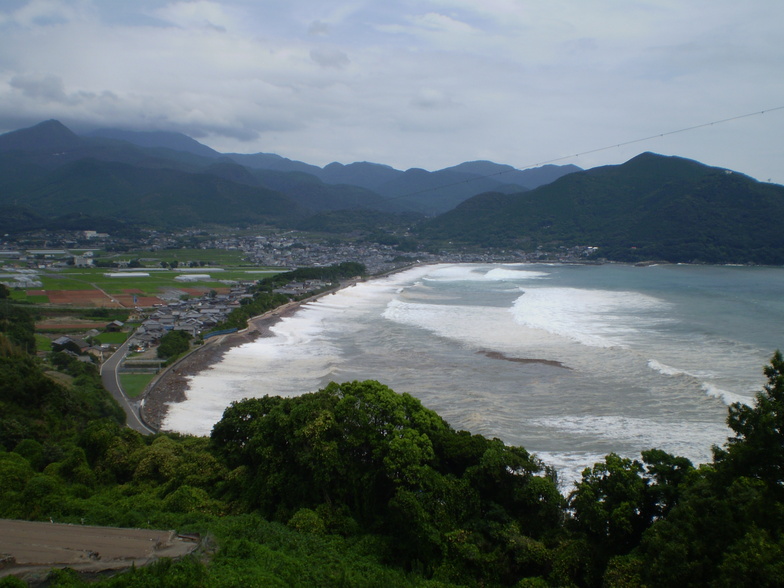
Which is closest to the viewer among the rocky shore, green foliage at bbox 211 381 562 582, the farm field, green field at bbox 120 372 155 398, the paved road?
green foliage at bbox 211 381 562 582

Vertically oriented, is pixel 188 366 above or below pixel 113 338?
above

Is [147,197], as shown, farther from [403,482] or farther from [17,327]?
[403,482]

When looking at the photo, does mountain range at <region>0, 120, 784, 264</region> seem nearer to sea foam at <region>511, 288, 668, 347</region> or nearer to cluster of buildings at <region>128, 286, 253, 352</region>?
sea foam at <region>511, 288, 668, 347</region>

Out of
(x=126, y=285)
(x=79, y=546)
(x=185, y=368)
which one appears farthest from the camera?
(x=126, y=285)

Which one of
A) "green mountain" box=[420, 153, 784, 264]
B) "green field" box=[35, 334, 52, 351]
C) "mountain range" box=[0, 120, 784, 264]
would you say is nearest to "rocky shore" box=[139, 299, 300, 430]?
"green field" box=[35, 334, 52, 351]

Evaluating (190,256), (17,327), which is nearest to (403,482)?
(17,327)

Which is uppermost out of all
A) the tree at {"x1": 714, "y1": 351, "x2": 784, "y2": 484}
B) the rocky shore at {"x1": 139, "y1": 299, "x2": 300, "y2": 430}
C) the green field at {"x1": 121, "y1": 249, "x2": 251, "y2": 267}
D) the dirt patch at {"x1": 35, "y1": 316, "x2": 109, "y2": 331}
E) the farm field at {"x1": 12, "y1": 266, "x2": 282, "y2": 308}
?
the tree at {"x1": 714, "y1": 351, "x2": 784, "y2": 484}
